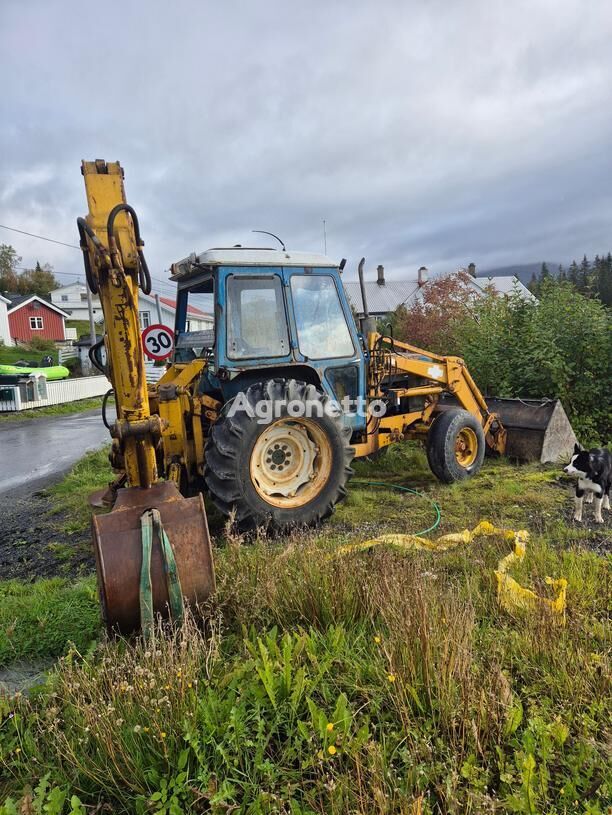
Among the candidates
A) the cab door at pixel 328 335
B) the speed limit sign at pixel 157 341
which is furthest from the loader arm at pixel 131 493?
the speed limit sign at pixel 157 341

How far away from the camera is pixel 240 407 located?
4543mm

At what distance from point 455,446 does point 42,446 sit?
30.6 feet

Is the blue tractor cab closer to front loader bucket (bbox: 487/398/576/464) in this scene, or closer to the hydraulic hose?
the hydraulic hose

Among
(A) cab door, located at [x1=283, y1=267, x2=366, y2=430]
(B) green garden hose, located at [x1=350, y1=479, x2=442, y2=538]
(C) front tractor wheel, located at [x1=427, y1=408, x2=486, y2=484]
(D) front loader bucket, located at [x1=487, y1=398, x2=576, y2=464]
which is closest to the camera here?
(B) green garden hose, located at [x1=350, y1=479, x2=442, y2=538]

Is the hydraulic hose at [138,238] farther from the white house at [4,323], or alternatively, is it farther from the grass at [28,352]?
the white house at [4,323]

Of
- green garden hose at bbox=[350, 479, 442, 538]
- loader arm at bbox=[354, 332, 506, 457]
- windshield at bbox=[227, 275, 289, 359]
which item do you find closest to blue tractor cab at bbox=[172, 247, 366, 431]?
windshield at bbox=[227, 275, 289, 359]

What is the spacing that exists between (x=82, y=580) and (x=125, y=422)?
62.9 inches

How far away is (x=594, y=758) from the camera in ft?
6.31

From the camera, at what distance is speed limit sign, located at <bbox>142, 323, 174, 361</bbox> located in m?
7.87

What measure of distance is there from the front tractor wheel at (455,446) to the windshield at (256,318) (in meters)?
2.23

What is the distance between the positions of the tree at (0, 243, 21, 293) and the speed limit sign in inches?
2452

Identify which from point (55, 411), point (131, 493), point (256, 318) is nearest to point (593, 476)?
point (256, 318)

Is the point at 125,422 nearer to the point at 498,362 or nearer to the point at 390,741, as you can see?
the point at 390,741

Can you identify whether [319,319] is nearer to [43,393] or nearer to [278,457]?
[278,457]
